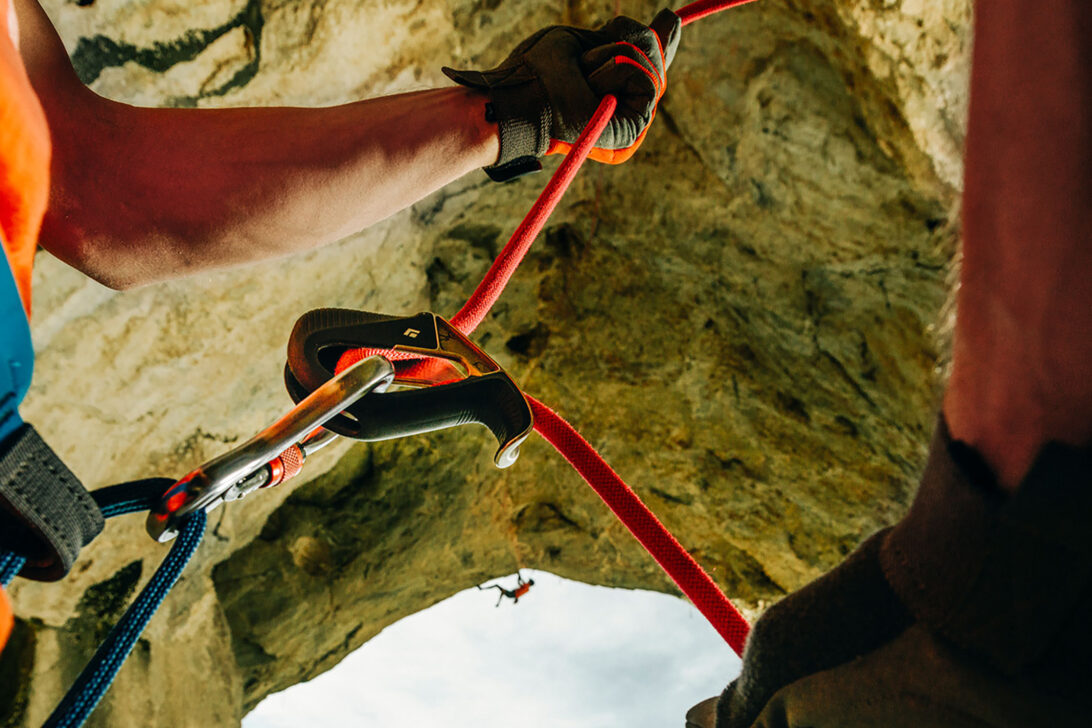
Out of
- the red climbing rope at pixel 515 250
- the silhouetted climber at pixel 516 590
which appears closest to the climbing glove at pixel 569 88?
the red climbing rope at pixel 515 250

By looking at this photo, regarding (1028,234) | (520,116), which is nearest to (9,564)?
(1028,234)

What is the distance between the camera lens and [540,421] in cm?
71

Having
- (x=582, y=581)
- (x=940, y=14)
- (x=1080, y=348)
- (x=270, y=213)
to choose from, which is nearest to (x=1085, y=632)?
(x=1080, y=348)

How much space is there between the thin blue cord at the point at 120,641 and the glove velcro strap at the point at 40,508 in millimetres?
31

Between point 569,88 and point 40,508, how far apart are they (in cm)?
93

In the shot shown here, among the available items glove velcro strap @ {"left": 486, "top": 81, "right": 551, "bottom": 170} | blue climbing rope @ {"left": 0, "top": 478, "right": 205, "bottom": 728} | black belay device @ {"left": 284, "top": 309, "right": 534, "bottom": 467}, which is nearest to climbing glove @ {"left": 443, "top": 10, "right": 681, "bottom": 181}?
glove velcro strap @ {"left": 486, "top": 81, "right": 551, "bottom": 170}

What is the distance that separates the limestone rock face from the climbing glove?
513 millimetres

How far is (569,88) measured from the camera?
1.04 meters

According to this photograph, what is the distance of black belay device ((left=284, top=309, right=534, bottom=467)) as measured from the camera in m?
0.63

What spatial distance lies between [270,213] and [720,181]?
1426 mm

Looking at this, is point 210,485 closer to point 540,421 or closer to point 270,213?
point 540,421

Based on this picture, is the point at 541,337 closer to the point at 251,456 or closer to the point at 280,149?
the point at 280,149

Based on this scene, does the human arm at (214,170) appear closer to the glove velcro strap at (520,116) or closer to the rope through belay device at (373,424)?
the glove velcro strap at (520,116)

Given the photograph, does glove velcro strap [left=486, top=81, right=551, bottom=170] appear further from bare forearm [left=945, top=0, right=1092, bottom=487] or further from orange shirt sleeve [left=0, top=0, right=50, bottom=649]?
bare forearm [left=945, top=0, right=1092, bottom=487]
